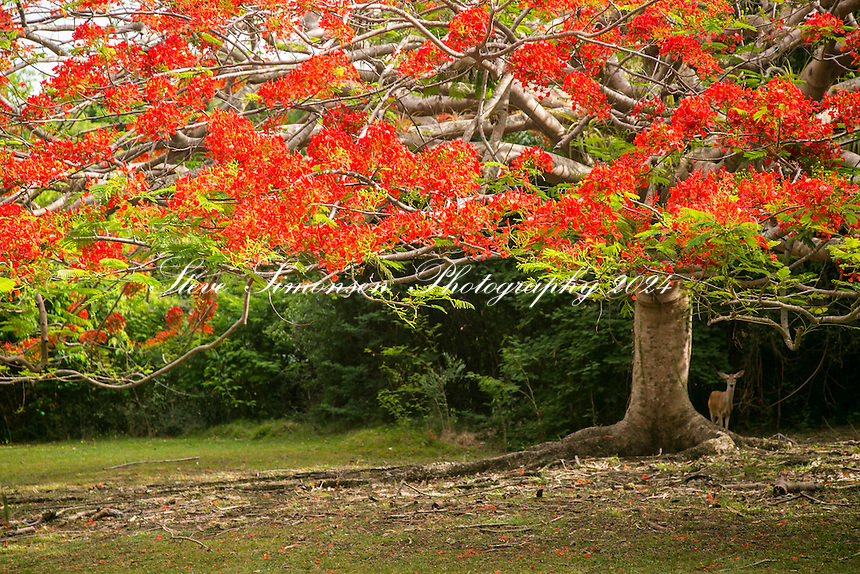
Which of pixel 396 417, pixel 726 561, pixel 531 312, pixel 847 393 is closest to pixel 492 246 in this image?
pixel 726 561

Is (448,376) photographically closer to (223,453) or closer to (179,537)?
(223,453)

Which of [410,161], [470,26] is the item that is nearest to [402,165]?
[410,161]

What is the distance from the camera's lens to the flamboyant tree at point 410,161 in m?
4.21

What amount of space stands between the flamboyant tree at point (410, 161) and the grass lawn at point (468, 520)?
3.68 feet

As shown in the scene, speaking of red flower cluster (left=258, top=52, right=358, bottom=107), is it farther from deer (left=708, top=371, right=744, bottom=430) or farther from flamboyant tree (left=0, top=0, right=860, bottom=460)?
deer (left=708, top=371, right=744, bottom=430)

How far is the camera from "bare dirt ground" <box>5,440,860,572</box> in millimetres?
4129

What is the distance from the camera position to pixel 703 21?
5492 mm

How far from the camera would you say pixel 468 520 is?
5.12m

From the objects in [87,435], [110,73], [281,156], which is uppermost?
[110,73]

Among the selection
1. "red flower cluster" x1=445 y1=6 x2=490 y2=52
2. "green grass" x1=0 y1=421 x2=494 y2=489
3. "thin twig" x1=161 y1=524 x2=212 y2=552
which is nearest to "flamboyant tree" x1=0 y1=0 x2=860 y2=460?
"red flower cluster" x1=445 y1=6 x2=490 y2=52

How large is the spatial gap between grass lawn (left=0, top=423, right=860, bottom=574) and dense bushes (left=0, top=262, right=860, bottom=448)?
132 cm

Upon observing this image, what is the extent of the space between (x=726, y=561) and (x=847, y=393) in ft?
21.6

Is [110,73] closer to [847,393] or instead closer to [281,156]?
[281,156]

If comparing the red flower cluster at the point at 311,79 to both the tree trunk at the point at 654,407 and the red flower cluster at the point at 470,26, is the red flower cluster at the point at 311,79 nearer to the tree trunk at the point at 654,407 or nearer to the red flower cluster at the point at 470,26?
the red flower cluster at the point at 470,26
